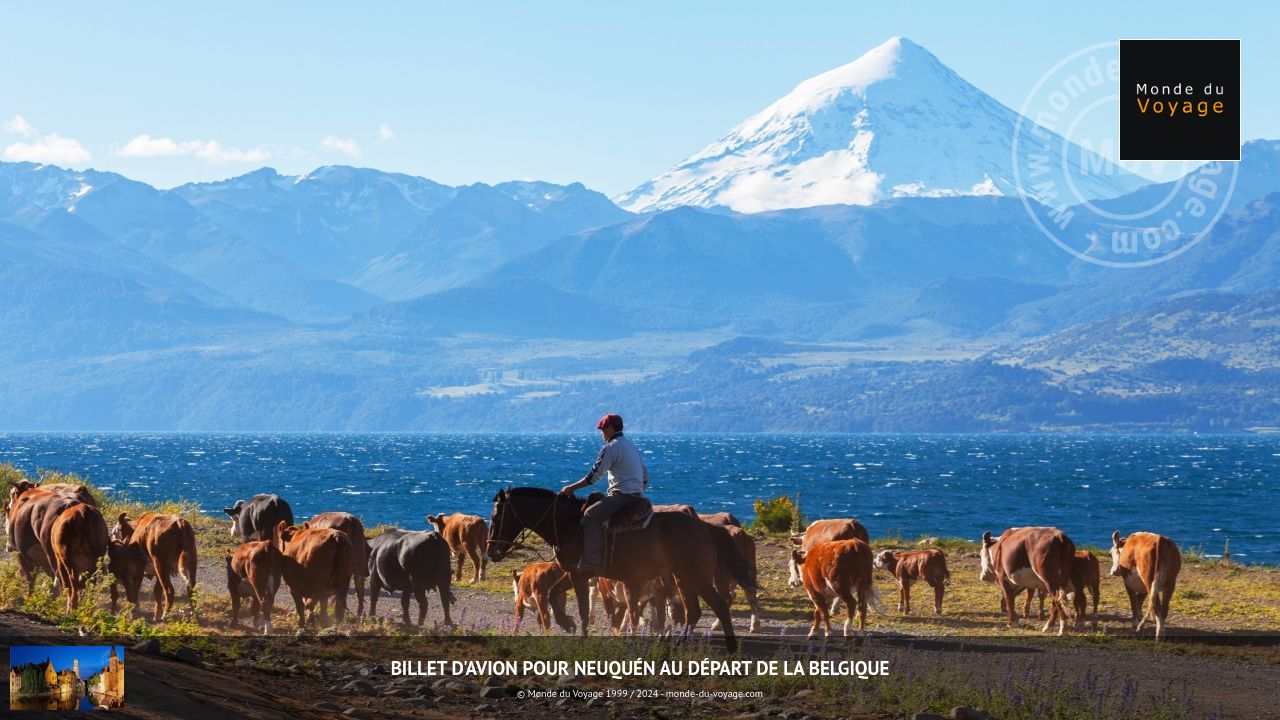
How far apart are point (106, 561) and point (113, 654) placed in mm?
10120

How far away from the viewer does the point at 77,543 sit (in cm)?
2078

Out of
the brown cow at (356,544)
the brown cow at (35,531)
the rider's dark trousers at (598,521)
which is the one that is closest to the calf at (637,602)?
the rider's dark trousers at (598,521)

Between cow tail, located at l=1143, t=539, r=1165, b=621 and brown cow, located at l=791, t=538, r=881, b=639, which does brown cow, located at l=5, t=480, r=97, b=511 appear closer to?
brown cow, located at l=791, t=538, r=881, b=639

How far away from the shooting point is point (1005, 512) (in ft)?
274

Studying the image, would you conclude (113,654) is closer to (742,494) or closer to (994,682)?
(994,682)

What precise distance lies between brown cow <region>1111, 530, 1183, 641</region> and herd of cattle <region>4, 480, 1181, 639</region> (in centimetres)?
2

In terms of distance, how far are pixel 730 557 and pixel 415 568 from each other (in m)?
5.04

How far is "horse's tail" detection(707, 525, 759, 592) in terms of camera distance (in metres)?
19.8

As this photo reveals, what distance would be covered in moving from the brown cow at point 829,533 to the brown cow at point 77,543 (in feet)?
38.2

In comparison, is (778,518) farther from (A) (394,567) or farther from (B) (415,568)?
(B) (415,568)

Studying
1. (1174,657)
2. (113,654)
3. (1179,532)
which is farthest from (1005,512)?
(113,654)

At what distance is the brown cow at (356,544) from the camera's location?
22234 millimetres

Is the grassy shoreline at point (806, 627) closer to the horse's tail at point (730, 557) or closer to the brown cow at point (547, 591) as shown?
the brown cow at point (547, 591)

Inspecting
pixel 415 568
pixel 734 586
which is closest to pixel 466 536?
pixel 734 586
